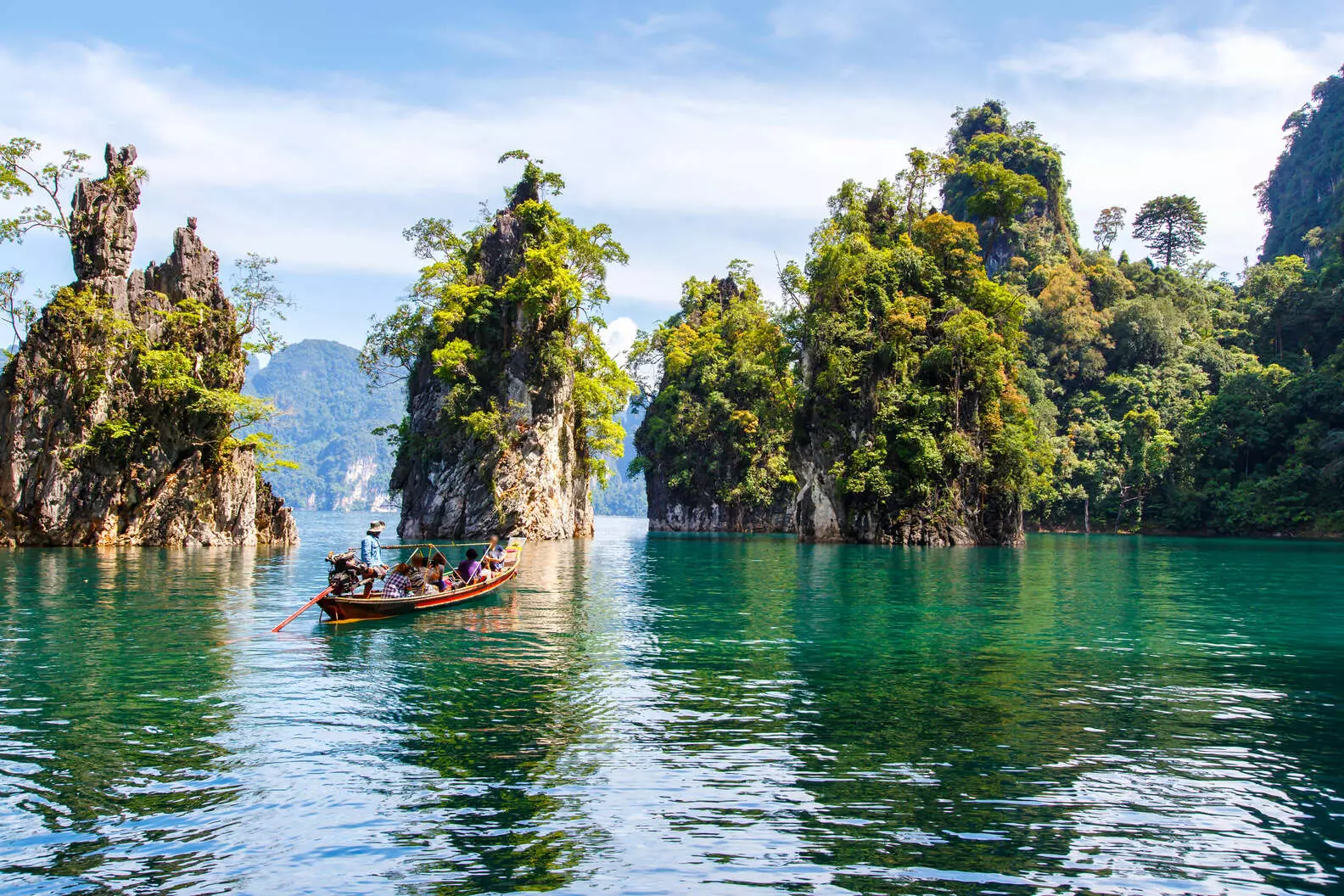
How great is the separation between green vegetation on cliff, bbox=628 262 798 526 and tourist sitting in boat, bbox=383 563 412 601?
58.0 metres

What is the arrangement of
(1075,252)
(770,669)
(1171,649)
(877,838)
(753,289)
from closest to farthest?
(877,838), (770,669), (1171,649), (753,289), (1075,252)

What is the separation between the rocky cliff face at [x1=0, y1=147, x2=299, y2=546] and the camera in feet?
146

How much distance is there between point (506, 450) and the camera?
6094 cm

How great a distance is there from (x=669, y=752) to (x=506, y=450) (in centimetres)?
5125

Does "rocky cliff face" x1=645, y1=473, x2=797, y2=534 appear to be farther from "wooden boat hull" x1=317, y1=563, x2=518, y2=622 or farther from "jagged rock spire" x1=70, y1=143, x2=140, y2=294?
"wooden boat hull" x1=317, y1=563, x2=518, y2=622

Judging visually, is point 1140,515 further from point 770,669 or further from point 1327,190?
point 770,669

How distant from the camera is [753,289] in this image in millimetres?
98188

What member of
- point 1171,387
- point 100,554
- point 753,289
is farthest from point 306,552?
point 1171,387

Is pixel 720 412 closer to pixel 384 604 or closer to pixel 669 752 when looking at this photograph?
pixel 384 604

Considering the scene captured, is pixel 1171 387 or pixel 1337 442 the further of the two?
pixel 1171 387

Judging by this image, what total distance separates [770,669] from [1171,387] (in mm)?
84602

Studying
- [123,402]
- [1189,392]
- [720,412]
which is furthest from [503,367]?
[1189,392]

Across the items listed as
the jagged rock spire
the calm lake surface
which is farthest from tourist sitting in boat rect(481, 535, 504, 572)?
the jagged rock spire

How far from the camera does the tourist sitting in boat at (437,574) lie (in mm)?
24766
